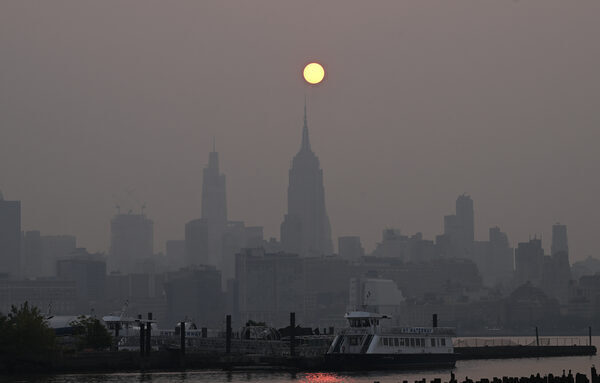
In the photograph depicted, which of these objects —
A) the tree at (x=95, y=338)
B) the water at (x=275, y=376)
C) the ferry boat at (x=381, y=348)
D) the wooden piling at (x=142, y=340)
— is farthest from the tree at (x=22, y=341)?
the ferry boat at (x=381, y=348)

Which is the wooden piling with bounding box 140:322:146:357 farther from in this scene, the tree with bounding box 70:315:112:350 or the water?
the tree with bounding box 70:315:112:350

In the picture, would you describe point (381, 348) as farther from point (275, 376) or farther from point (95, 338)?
point (95, 338)

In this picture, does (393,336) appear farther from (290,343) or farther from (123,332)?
(123,332)

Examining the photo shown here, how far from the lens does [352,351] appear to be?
13612cm

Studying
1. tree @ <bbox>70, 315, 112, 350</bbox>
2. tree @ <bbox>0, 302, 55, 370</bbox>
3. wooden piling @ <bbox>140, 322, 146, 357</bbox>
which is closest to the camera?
tree @ <bbox>0, 302, 55, 370</bbox>

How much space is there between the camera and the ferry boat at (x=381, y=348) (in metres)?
134

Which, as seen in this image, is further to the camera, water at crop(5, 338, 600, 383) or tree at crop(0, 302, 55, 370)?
tree at crop(0, 302, 55, 370)

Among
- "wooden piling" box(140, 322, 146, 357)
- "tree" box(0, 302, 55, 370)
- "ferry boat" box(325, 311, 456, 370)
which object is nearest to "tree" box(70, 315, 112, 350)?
"wooden piling" box(140, 322, 146, 357)

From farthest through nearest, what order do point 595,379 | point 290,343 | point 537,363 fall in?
point 537,363, point 290,343, point 595,379

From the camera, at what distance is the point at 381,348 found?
136m

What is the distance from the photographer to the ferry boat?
134250 mm

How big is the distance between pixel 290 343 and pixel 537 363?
4179 cm

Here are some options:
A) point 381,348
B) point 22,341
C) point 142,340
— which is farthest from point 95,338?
point 381,348

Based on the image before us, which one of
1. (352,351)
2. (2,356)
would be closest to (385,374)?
(352,351)
